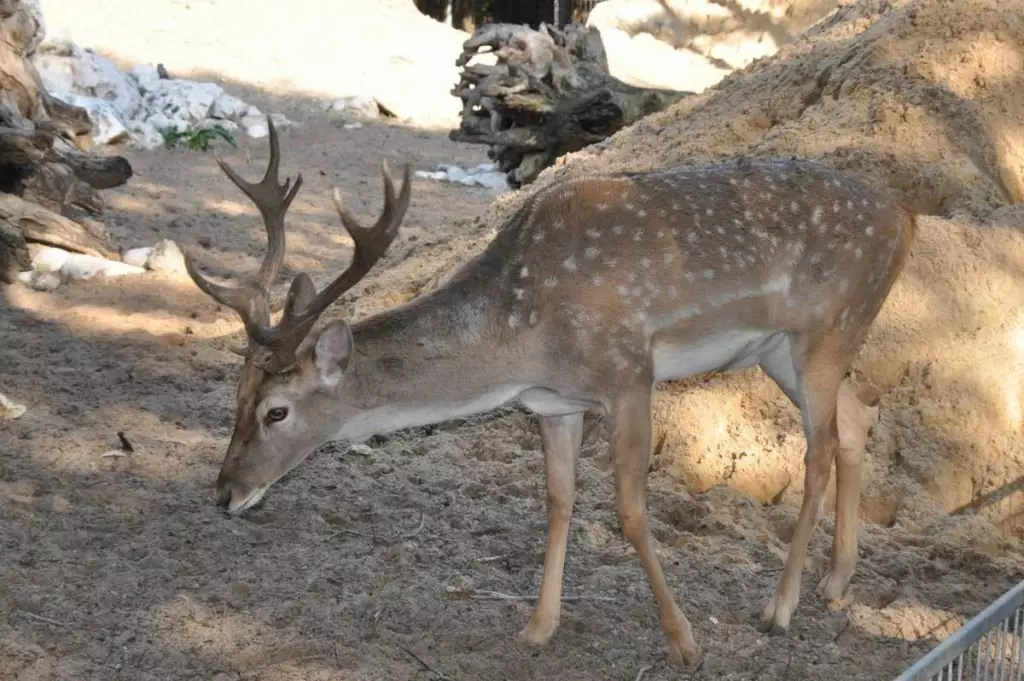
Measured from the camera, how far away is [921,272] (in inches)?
235

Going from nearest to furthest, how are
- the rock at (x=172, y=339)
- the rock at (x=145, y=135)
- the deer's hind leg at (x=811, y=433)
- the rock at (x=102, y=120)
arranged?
the deer's hind leg at (x=811, y=433) < the rock at (x=172, y=339) < the rock at (x=102, y=120) < the rock at (x=145, y=135)

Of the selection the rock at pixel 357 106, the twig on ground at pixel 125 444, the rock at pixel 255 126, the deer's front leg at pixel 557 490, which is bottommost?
→ the rock at pixel 357 106

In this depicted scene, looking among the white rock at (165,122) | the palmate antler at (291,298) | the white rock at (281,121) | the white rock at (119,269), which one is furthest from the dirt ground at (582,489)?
the white rock at (281,121)

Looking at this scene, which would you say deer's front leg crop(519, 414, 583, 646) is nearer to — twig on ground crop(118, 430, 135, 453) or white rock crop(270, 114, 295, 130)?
twig on ground crop(118, 430, 135, 453)

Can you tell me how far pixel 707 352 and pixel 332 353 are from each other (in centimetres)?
140

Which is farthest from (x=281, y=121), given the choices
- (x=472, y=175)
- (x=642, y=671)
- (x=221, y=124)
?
(x=642, y=671)

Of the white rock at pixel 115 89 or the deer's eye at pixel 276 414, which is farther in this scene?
the white rock at pixel 115 89

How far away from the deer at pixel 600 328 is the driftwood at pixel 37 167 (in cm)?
461

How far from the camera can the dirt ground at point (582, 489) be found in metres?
4.40

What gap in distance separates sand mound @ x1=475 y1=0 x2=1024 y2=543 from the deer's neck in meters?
1.61

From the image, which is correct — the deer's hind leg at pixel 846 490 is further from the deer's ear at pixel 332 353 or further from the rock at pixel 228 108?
the rock at pixel 228 108

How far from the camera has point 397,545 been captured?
5.08 metres

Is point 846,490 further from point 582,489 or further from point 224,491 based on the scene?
point 224,491

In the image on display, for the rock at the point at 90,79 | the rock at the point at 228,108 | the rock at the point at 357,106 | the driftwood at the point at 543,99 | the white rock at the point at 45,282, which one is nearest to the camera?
the white rock at the point at 45,282
